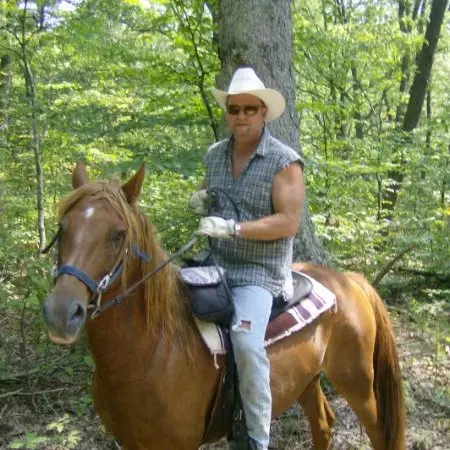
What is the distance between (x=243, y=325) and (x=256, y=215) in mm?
702

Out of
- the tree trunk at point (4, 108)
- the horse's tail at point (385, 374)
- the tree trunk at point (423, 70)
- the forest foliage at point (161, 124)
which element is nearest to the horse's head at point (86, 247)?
the forest foliage at point (161, 124)

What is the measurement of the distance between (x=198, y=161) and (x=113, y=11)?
370 cm

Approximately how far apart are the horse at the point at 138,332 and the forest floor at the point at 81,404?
1.32 metres

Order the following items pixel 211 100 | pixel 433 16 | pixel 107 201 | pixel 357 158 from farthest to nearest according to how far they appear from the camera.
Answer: pixel 433 16
pixel 357 158
pixel 211 100
pixel 107 201

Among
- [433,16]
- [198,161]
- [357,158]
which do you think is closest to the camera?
[198,161]

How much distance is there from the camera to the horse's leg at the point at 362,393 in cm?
379

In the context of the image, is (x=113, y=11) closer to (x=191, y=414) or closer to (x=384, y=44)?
(x=384, y=44)

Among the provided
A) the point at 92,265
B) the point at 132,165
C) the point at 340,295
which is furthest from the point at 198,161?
the point at 92,265

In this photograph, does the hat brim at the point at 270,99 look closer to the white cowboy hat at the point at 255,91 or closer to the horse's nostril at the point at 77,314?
the white cowboy hat at the point at 255,91

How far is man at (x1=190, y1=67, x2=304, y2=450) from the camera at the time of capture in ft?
9.23

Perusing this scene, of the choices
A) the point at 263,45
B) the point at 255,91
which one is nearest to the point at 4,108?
the point at 263,45

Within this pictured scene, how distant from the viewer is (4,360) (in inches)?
191

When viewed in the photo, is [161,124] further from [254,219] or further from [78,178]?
[78,178]

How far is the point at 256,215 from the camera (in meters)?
3.10
